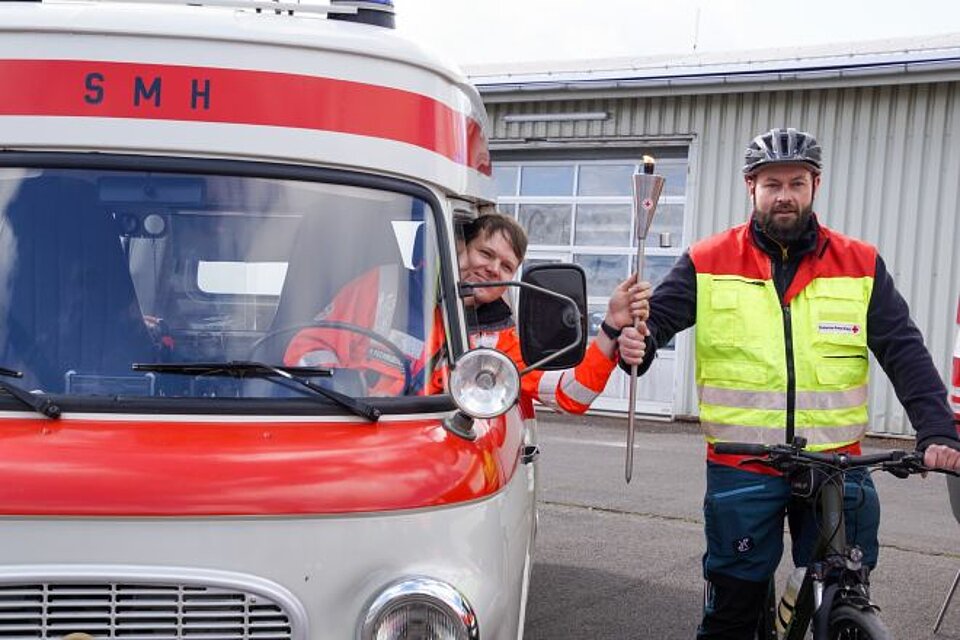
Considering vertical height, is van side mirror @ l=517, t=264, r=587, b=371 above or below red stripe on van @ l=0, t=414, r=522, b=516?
above

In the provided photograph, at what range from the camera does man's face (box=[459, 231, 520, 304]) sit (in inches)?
170

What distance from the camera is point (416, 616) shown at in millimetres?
2564

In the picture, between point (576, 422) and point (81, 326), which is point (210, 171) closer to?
point (81, 326)

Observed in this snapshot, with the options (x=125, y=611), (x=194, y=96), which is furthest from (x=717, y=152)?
(x=125, y=611)

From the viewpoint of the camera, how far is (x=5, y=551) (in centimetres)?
251

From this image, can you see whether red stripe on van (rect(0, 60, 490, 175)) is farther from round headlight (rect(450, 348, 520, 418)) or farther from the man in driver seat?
round headlight (rect(450, 348, 520, 418))

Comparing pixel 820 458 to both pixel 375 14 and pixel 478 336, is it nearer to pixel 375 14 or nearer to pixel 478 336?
pixel 478 336

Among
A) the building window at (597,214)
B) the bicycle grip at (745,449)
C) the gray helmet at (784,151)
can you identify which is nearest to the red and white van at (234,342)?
the bicycle grip at (745,449)

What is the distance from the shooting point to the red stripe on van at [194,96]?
320cm

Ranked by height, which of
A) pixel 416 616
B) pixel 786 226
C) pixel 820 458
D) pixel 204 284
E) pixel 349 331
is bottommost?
pixel 416 616

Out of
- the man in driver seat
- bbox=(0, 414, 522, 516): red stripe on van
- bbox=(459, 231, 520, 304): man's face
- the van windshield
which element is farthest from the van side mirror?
bbox=(459, 231, 520, 304): man's face

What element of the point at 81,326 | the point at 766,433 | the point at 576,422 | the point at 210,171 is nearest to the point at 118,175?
the point at 210,171

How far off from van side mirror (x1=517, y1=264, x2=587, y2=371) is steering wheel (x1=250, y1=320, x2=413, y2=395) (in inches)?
13.5

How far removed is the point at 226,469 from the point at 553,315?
1204 mm
